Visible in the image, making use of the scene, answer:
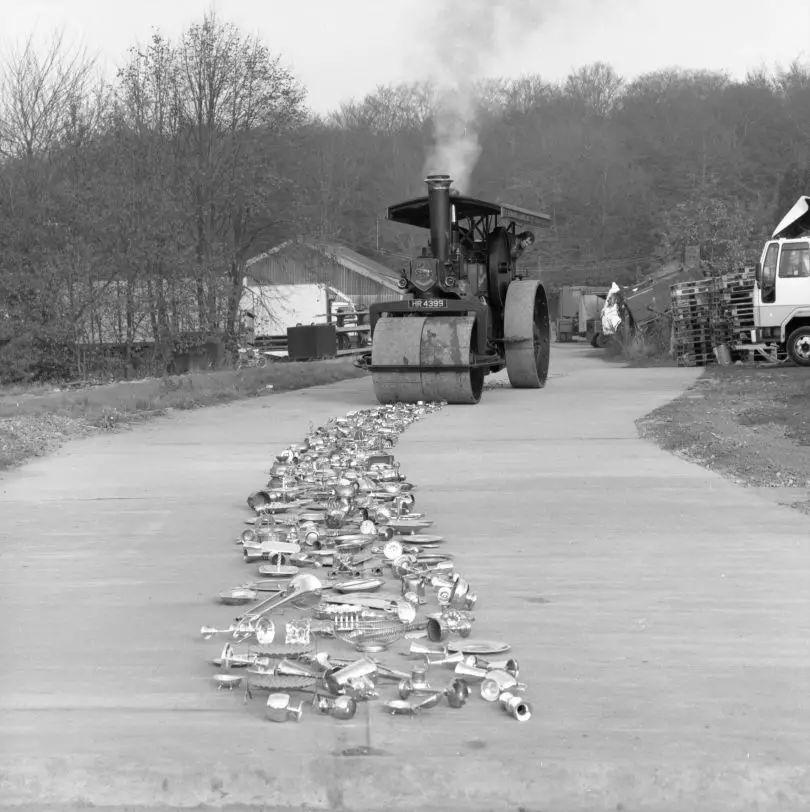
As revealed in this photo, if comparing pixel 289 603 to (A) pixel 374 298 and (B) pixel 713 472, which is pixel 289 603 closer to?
(B) pixel 713 472

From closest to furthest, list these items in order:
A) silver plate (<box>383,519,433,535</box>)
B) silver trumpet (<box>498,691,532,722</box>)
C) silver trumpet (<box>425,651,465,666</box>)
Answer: silver trumpet (<box>498,691,532,722</box>)
silver trumpet (<box>425,651,465,666</box>)
silver plate (<box>383,519,433,535</box>)

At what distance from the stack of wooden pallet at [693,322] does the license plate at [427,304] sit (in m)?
12.8

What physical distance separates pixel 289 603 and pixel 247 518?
262cm

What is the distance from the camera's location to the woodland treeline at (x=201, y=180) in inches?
1028

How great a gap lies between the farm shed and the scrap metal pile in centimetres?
1783

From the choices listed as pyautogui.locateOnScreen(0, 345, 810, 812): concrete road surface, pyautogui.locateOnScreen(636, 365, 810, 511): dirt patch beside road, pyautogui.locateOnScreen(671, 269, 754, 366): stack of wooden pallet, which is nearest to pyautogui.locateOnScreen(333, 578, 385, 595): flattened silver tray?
pyautogui.locateOnScreen(0, 345, 810, 812): concrete road surface

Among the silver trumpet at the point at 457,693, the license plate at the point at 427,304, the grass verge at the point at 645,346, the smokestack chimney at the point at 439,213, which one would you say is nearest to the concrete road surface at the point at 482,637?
the silver trumpet at the point at 457,693

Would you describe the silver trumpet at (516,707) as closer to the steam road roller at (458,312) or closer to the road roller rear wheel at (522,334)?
the steam road roller at (458,312)

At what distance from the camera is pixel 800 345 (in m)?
26.7

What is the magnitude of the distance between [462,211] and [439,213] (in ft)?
3.54

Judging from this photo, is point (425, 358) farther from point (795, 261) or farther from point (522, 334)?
point (795, 261)

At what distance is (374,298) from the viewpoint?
7288cm

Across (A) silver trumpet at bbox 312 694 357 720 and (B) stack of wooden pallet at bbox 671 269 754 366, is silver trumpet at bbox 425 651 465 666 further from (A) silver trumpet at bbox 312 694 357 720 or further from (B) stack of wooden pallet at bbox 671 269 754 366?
(B) stack of wooden pallet at bbox 671 269 754 366

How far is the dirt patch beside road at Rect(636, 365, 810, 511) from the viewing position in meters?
11.2
